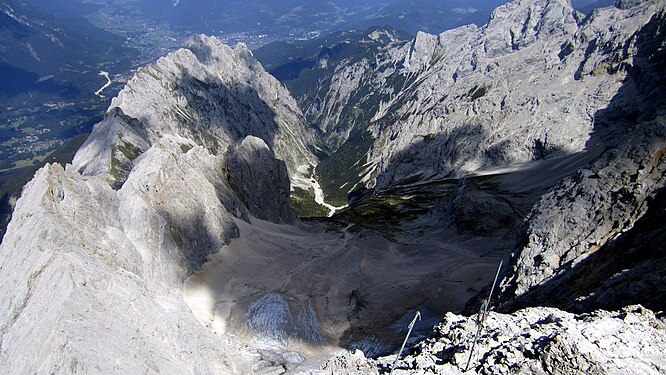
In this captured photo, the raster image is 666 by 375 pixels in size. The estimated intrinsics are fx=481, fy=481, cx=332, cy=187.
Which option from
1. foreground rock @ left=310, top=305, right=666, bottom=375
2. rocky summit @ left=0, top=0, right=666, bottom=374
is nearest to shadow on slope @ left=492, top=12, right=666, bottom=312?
rocky summit @ left=0, top=0, right=666, bottom=374

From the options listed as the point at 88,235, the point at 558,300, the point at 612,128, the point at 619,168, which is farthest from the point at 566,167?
the point at 88,235

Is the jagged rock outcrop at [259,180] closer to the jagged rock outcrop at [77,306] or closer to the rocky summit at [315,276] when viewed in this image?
the rocky summit at [315,276]

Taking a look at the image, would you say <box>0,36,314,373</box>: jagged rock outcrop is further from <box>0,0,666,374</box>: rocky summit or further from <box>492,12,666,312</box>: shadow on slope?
<box>492,12,666,312</box>: shadow on slope

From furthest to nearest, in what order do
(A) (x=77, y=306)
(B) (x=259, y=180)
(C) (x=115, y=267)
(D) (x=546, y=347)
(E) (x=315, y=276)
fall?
(B) (x=259, y=180)
(E) (x=315, y=276)
(C) (x=115, y=267)
(A) (x=77, y=306)
(D) (x=546, y=347)

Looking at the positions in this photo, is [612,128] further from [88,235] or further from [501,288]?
[88,235]

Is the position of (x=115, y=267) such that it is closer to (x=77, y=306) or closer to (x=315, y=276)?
(x=77, y=306)

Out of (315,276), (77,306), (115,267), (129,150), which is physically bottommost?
(315,276)

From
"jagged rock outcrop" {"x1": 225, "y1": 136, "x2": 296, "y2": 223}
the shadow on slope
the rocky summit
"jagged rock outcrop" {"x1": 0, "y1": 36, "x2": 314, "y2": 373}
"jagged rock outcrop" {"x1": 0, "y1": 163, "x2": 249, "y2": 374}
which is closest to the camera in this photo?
the rocky summit

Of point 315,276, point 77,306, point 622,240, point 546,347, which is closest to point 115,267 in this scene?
point 77,306

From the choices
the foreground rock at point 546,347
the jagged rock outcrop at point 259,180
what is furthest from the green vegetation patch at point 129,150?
the foreground rock at point 546,347
